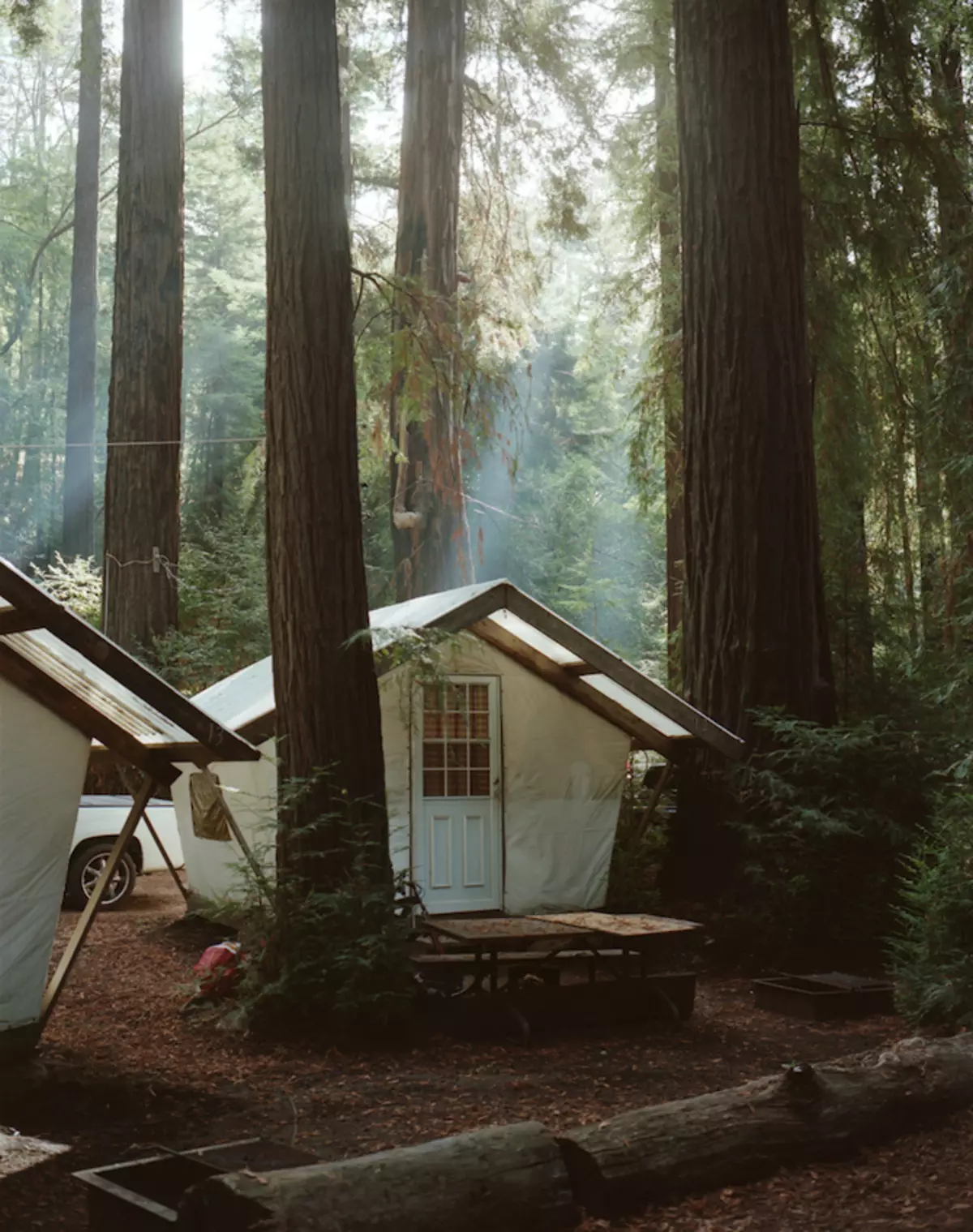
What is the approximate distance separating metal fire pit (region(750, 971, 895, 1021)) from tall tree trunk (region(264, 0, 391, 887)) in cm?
274

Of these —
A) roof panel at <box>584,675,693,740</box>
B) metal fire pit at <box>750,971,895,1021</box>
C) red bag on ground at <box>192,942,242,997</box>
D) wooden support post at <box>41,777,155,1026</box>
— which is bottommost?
metal fire pit at <box>750,971,895,1021</box>

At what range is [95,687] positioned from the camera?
6.70 m

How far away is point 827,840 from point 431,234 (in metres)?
8.71

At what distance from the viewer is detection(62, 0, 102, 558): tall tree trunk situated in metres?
25.7

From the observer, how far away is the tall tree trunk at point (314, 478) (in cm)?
797

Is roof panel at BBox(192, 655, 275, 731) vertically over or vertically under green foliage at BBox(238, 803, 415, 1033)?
over

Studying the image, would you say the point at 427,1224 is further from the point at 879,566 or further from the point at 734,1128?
the point at 879,566

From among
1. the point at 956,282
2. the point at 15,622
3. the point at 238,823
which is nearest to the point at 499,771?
the point at 238,823

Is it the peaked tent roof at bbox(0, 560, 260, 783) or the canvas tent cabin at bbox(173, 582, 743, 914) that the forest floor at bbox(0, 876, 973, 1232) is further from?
the canvas tent cabin at bbox(173, 582, 743, 914)

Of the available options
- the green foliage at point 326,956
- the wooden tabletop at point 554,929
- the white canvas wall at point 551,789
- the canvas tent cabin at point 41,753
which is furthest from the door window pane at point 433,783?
the canvas tent cabin at point 41,753

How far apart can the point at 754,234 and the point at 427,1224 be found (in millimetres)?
8829

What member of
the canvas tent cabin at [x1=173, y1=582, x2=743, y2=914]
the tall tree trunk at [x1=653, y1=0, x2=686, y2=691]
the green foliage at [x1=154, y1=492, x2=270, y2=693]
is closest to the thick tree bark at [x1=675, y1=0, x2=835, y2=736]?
the canvas tent cabin at [x1=173, y1=582, x2=743, y2=914]

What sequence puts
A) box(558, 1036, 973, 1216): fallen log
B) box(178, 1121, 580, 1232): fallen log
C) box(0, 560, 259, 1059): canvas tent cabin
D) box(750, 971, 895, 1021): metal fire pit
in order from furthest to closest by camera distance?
box(750, 971, 895, 1021): metal fire pit, box(0, 560, 259, 1059): canvas tent cabin, box(558, 1036, 973, 1216): fallen log, box(178, 1121, 580, 1232): fallen log

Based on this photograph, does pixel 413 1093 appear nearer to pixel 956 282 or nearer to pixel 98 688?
pixel 98 688
